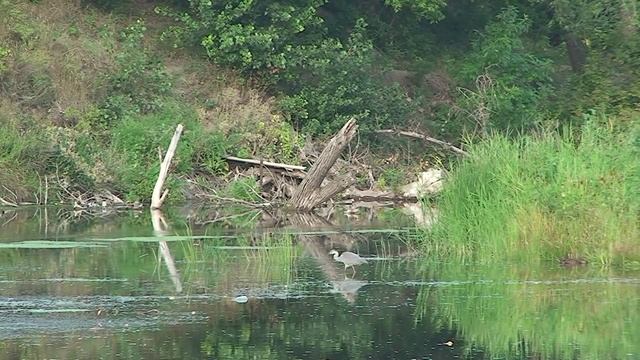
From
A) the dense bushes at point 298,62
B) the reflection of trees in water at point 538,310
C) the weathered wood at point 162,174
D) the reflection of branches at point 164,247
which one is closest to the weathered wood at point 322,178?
the weathered wood at point 162,174

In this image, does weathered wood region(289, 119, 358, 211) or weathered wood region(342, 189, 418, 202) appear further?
weathered wood region(342, 189, 418, 202)

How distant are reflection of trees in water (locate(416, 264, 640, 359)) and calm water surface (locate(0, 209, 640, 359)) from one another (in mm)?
21

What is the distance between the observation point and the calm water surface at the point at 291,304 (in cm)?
1147

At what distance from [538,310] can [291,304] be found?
8.48 feet

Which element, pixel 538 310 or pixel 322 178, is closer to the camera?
pixel 538 310

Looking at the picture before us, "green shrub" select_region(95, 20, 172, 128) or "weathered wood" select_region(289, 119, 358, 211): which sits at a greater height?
"green shrub" select_region(95, 20, 172, 128)

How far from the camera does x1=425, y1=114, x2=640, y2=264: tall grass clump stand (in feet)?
53.7

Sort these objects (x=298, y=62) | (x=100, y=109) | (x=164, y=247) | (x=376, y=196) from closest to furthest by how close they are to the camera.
Answer: (x=164, y=247)
(x=376, y=196)
(x=100, y=109)
(x=298, y=62)

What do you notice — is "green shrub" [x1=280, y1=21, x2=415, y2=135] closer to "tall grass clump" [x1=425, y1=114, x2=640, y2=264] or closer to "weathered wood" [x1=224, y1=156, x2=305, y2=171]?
"weathered wood" [x1=224, y1=156, x2=305, y2=171]

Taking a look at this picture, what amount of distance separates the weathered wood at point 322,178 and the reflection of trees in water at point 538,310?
9.37 meters

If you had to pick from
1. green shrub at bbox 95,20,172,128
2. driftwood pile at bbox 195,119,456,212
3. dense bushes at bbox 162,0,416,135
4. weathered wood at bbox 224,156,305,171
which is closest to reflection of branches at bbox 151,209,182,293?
driftwood pile at bbox 195,119,456,212

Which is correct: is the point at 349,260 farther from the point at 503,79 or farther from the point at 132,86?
the point at 503,79

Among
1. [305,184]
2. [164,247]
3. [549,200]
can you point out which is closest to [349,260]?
[549,200]

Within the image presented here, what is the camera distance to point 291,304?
44.9ft
